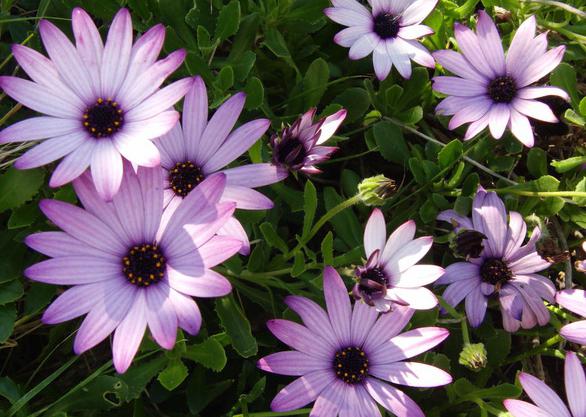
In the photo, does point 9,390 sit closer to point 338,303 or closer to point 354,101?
point 338,303

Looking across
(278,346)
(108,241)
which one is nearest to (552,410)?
(278,346)

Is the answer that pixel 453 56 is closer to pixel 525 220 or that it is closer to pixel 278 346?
pixel 525 220

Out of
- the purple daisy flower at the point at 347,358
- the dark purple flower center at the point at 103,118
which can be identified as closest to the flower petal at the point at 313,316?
the purple daisy flower at the point at 347,358

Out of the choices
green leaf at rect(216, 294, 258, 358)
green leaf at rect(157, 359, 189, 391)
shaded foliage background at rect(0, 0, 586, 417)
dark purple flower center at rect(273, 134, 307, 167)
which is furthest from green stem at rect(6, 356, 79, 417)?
dark purple flower center at rect(273, 134, 307, 167)

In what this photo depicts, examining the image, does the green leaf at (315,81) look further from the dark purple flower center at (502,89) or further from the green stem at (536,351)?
the green stem at (536,351)

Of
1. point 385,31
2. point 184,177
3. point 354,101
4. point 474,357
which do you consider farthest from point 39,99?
point 474,357
